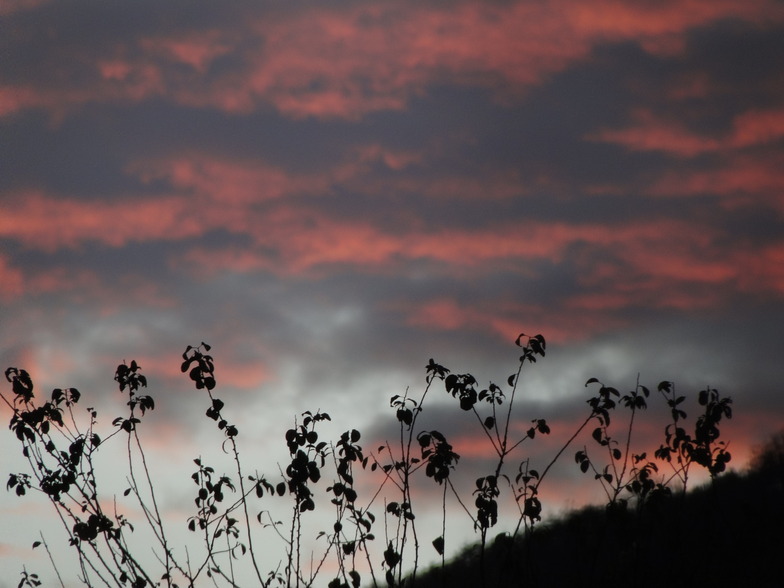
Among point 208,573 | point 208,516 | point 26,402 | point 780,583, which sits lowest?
point 780,583

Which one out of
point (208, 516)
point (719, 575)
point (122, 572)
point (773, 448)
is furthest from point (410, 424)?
point (773, 448)

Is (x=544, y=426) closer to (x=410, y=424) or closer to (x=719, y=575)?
(x=410, y=424)

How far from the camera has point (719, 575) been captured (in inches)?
471

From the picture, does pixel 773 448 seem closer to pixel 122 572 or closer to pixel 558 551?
pixel 558 551

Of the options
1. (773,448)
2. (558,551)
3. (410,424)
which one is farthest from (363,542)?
(773,448)

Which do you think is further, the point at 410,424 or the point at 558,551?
the point at 558,551

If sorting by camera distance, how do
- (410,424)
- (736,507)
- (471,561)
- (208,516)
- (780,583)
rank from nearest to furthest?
(410,424), (208,516), (780,583), (736,507), (471,561)

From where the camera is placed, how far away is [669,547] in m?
9.79

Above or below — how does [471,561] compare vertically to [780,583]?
above

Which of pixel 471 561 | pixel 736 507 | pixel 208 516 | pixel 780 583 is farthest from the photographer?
pixel 471 561

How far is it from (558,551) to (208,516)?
12.3 metres

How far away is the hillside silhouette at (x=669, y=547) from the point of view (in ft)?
27.0

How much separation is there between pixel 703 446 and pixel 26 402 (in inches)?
289

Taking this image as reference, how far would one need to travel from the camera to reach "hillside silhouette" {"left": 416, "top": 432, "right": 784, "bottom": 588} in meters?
8.23
